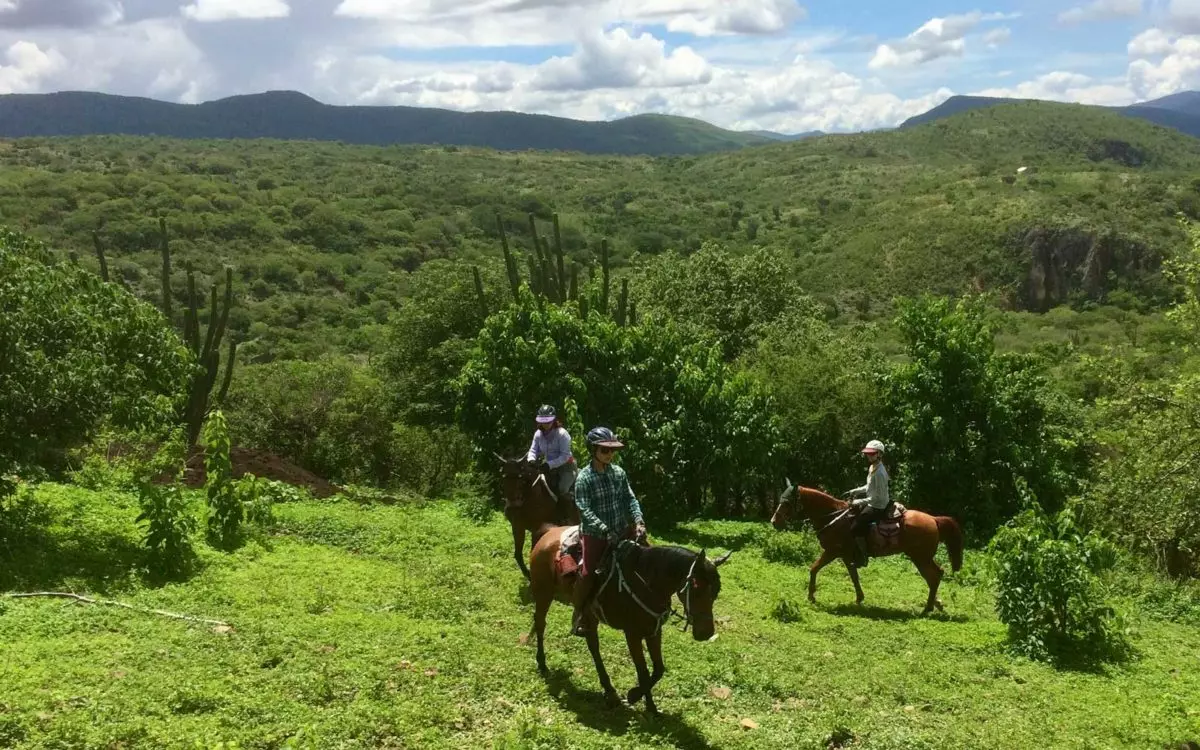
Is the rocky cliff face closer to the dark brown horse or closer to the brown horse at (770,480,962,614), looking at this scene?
the brown horse at (770,480,962,614)

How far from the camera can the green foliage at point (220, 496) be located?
1371 centimetres

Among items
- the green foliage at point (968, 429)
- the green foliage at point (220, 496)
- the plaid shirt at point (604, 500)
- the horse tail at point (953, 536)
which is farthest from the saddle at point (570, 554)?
the green foliage at point (968, 429)

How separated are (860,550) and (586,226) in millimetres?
120416

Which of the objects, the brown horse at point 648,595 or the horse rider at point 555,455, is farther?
the horse rider at point 555,455

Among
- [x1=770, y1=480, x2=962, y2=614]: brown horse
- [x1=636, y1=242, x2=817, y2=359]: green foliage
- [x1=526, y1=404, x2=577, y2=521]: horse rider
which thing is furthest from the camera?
[x1=636, y1=242, x2=817, y2=359]: green foliage

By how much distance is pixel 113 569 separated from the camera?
38.2 ft

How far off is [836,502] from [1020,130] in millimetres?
192947

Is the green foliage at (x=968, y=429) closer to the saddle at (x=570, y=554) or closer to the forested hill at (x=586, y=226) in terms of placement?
the saddle at (x=570, y=554)

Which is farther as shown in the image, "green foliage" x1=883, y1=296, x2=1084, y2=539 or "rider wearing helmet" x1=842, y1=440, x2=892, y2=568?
"green foliage" x1=883, y1=296, x2=1084, y2=539

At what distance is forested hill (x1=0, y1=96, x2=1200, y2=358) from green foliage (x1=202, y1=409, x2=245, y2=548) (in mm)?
22445

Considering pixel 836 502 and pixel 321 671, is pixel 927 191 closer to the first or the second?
pixel 836 502

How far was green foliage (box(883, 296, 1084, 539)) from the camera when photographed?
69.4 feet

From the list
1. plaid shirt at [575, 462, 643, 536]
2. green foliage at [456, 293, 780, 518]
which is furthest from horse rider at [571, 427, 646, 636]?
green foliage at [456, 293, 780, 518]

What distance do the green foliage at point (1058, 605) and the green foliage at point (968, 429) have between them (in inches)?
396
